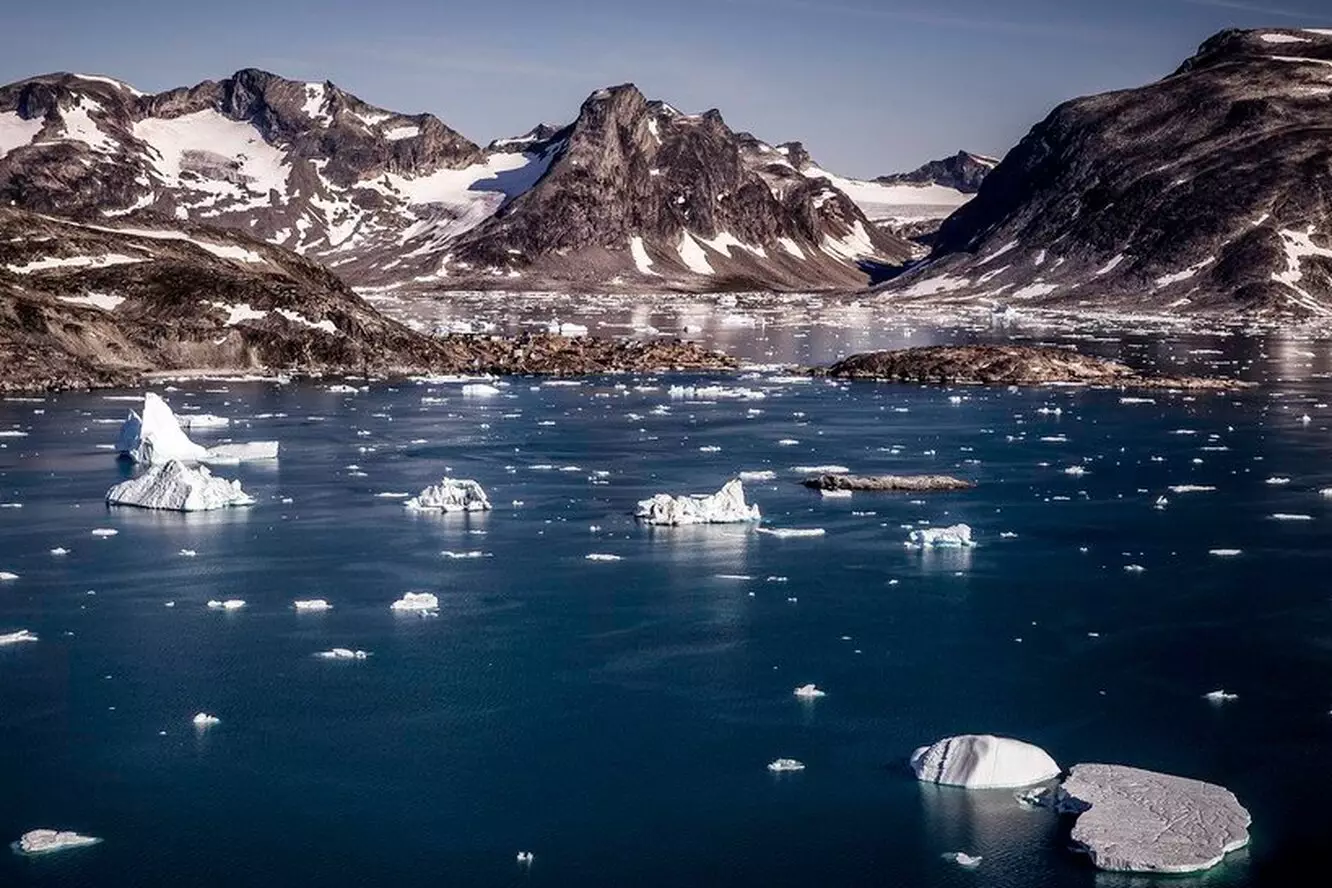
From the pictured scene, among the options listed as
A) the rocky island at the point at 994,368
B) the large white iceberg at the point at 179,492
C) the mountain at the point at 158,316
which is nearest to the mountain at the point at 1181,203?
the rocky island at the point at 994,368

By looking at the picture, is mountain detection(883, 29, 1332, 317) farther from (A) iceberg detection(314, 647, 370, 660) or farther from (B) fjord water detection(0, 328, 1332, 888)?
(A) iceberg detection(314, 647, 370, 660)

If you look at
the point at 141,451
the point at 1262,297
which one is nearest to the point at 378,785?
the point at 141,451

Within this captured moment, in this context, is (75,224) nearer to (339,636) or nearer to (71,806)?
(339,636)

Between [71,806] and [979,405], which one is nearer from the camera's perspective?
[71,806]

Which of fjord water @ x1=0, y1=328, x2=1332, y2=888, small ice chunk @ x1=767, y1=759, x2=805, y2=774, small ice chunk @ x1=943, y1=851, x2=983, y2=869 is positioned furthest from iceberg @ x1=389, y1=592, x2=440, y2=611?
small ice chunk @ x1=943, y1=851, x2=983, y2=869

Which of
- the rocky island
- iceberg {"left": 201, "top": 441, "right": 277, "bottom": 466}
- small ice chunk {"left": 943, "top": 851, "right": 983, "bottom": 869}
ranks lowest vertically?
small ice chunk {"left": 943, "top": 851, "right": 983, "bottom": 869}

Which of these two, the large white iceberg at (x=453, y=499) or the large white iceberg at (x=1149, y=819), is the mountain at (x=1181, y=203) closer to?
the large white iceberg at (x=453, y=499)
